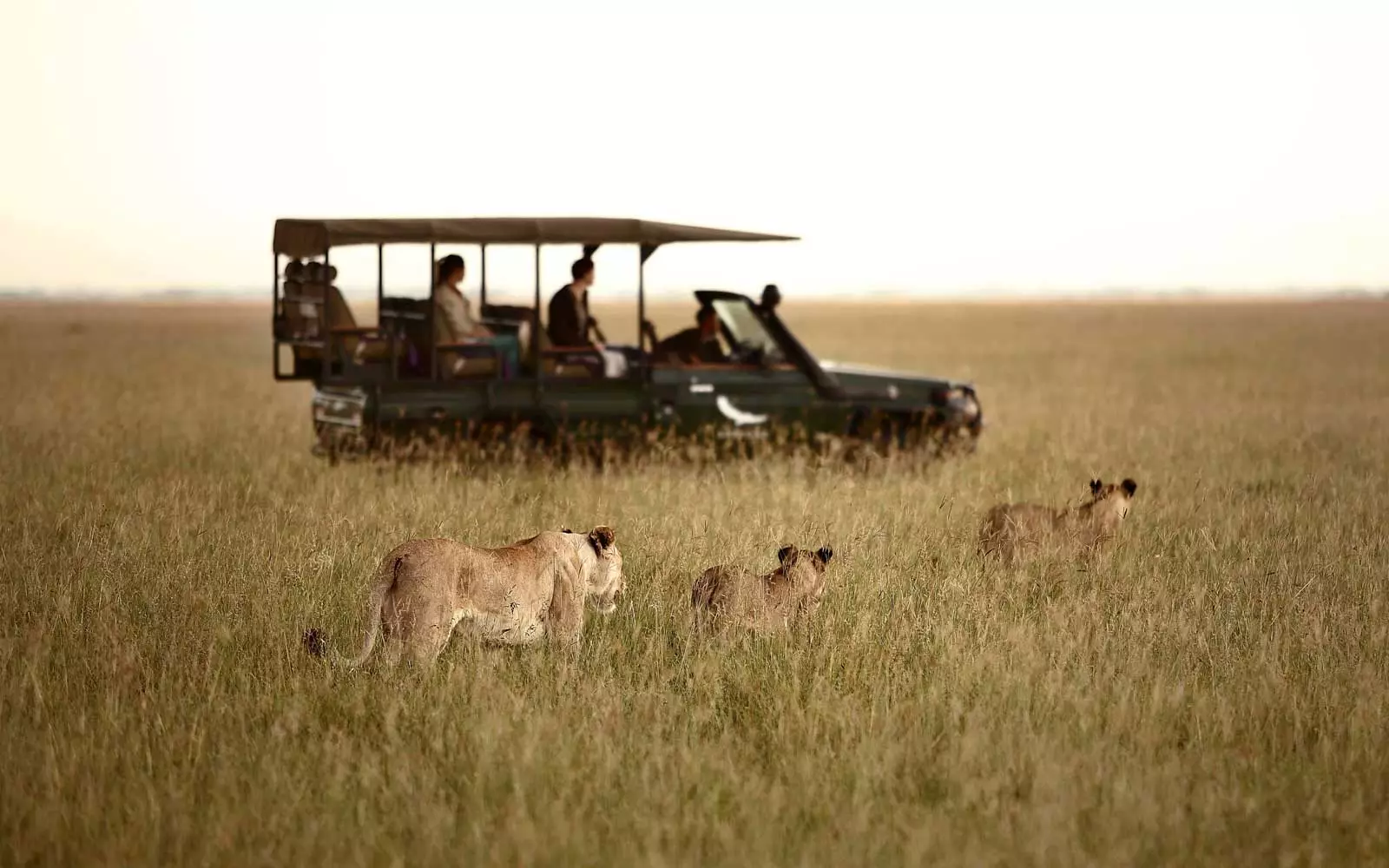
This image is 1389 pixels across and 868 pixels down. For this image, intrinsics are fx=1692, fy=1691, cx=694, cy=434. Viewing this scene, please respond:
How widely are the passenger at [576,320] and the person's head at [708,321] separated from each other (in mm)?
624

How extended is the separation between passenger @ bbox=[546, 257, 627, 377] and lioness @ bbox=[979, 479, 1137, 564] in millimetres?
4311

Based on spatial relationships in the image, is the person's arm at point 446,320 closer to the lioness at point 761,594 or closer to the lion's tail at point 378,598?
the lioness at point 761,594

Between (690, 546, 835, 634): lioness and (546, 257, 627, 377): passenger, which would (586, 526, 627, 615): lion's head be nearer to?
(690, 546, 835, 634): lioness

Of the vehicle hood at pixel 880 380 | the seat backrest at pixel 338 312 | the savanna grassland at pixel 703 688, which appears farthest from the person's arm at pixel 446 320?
the vehicle hood at pixel 880 380

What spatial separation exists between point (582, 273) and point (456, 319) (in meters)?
1.04

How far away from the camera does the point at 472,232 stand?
12.0m

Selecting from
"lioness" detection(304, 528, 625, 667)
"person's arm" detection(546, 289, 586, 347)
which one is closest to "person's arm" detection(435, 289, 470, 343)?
"person's arm" detection(546, 289, 586, 347)

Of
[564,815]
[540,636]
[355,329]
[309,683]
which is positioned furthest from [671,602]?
[355,329]

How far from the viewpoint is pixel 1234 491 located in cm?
1245

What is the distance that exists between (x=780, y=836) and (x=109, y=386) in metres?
22.9

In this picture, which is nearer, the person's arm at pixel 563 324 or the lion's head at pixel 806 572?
the lion's head at pixel 806 572

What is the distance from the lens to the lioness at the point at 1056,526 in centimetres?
864

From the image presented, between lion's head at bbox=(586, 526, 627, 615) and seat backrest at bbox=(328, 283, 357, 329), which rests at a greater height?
seat backrest at bbox=(328, 283, 357, 329)

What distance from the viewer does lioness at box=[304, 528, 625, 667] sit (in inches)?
232
